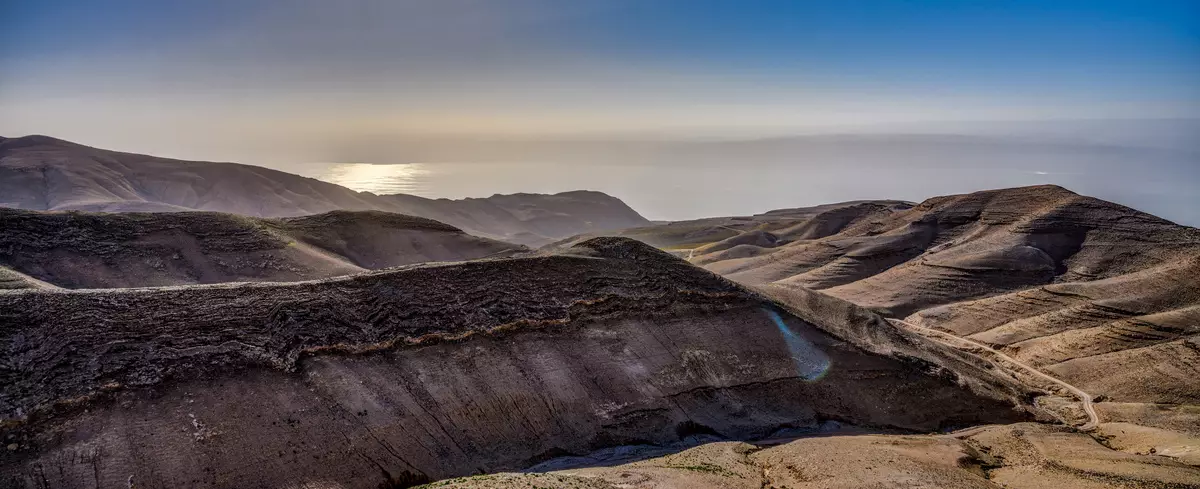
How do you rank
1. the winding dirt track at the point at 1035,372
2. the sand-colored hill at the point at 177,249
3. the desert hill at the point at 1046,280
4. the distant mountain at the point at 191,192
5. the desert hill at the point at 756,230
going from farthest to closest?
the distant mountain at the point at 191,192, the desert hill at the point at 756,230, the sand-colored hill at the point at 177,249, the desert hill at the point at 1046,280, the winding dirt track at the point at 1035,372

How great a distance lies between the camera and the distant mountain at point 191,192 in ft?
295

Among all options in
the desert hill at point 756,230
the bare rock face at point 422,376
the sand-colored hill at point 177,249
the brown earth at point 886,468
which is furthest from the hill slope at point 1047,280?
the sand-colored hill at point 177,249

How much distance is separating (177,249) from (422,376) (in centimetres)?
2457

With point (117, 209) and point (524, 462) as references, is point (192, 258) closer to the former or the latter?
point (524, 462)

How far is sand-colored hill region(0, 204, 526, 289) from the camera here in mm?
33438

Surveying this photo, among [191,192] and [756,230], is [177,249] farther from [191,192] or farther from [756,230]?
[191,192]

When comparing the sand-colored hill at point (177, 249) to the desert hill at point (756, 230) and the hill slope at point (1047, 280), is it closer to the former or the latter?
the desert hill at point (756, 230)

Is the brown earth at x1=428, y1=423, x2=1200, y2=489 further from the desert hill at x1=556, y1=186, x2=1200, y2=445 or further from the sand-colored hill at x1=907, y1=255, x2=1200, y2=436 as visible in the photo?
the sand-colored hill at x1=907, y1=255, x2=1200, y2=436

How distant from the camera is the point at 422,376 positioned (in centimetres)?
→ 2228

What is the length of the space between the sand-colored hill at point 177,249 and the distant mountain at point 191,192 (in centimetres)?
5307

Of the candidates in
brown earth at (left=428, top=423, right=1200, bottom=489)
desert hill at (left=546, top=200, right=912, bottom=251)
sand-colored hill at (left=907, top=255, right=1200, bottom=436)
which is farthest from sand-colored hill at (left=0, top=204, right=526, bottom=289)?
sand-colored hill at (left=907, top=255, right=1200, bottom=436)

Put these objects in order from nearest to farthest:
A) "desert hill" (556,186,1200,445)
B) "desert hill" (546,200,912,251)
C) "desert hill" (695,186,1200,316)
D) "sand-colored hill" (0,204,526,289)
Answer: "desert hill" (556,186,1200,445)
"sand-colored hill" (0,204,526,289)
"desert hill" (695,186,1200,316)
"desert hill" (546,200,912,251)

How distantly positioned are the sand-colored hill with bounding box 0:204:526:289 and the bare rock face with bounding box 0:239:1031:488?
40.2 ft

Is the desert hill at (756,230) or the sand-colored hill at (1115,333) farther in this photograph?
the desert hill at (756,230)
